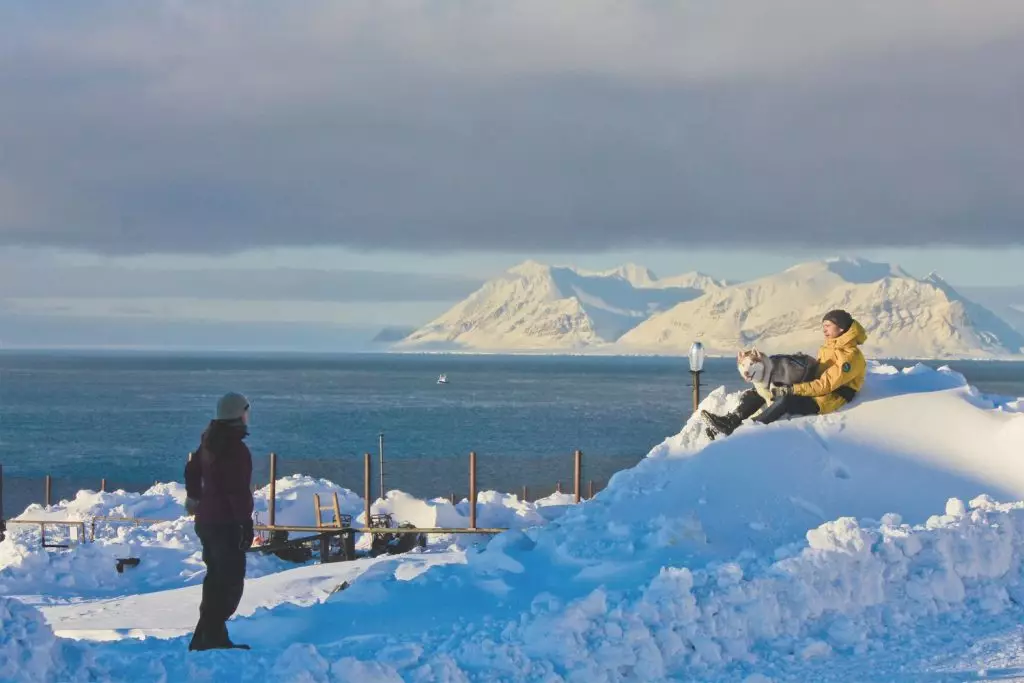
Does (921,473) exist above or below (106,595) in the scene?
above

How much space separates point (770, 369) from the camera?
11602 mm

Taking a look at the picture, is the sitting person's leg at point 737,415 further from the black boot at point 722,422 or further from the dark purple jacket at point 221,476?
the dark purple jacket at point 221,476

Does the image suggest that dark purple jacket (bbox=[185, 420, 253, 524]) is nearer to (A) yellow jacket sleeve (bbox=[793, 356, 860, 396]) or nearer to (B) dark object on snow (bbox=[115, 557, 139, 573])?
(A) yellow jacket sleeve (bbox=[793, 356, 860, 396])

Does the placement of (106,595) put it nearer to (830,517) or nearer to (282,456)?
(830,517)

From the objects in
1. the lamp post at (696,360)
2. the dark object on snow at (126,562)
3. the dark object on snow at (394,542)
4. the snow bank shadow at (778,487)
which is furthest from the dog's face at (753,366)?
the dark object on snow at (394,542)

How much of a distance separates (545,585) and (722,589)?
4.84ft

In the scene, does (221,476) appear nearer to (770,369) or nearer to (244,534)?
(244,534)

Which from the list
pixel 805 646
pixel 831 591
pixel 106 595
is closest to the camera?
pixel 805 646

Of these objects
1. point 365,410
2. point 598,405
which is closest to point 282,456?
point 365,410

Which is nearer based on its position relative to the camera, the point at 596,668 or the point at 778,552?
the point at 596,668

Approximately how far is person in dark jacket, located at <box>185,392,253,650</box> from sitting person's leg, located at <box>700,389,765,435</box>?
5.59m

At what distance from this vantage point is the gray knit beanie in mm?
7133

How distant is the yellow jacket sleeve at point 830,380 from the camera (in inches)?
452

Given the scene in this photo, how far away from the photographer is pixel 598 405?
9969 centimetres
